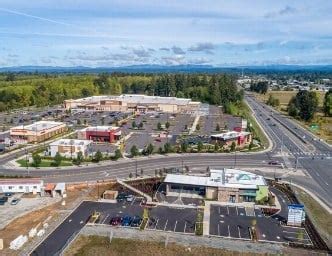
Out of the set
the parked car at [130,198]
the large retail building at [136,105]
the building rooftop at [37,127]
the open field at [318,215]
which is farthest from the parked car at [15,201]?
the large retail building at [136,105]

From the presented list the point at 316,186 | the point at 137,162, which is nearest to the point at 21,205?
the point at 137,162

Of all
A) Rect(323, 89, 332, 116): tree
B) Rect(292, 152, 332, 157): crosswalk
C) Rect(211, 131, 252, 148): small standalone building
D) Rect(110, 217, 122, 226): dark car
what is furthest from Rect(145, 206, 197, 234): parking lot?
Rect(323, 89, 332, 116): tree

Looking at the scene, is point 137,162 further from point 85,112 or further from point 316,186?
point 85,112

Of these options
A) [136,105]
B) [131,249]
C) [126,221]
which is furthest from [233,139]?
[136,105]

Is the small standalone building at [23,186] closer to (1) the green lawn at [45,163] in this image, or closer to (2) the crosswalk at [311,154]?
(1) the green lawn at [45,163]

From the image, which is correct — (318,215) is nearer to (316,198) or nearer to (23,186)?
(316,198)

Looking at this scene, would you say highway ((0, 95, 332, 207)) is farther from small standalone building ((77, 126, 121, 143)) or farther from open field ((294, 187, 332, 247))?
small standalone building ((77, 126, 121, 143))

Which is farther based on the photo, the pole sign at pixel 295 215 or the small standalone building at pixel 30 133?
the small standalone building at pixel 30 133
